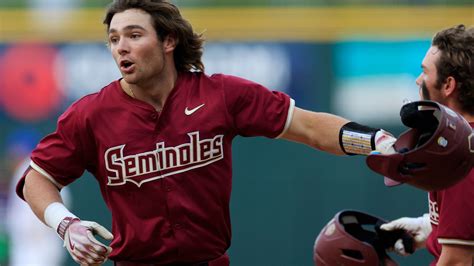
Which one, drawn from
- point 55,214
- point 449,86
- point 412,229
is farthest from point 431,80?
point 55,214

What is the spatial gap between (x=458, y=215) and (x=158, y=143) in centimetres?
126

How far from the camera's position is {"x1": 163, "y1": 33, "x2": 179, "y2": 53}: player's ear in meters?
4.86

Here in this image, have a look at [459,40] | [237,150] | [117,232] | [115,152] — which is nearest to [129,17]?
[115,152]

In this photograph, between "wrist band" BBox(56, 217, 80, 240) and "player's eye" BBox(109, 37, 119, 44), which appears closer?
"wrist band" BBox(56, 217, 80, 240)

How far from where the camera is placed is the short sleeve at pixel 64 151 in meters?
4.70

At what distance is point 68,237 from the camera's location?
4.47 metres

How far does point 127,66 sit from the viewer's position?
4.71 meters

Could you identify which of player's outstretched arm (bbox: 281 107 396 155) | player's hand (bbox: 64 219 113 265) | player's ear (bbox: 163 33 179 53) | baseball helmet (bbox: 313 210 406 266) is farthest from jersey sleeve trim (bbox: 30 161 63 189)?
baseball helmet (bbox: 313 210 406 266)

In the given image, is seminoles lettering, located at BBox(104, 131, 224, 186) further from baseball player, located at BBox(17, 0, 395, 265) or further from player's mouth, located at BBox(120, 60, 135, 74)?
player's mouth, located at BBox(120, 60, 135, 74)

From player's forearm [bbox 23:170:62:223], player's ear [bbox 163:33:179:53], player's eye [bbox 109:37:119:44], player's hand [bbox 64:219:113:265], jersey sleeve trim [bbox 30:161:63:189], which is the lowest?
player's hand [bbox 64:219:113:265]

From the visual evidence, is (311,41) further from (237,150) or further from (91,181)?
(91,181)

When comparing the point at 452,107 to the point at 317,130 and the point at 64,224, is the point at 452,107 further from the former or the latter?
the point at 64,224

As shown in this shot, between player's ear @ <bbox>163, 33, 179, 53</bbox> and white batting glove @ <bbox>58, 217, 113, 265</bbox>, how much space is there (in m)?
0.87

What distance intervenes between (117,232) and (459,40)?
167cm
